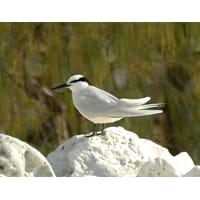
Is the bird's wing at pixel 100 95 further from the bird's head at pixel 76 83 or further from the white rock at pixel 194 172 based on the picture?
the white rock at pixel 194 172

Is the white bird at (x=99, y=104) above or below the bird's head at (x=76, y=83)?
below

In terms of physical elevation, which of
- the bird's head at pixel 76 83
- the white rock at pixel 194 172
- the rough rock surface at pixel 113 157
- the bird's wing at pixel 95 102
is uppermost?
the bird's head at pixel 76 83

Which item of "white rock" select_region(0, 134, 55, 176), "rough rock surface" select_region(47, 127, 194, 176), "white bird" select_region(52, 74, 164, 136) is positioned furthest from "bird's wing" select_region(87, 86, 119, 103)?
"white rock" select_region(0, 134, 55, 176)

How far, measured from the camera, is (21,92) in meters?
3.96

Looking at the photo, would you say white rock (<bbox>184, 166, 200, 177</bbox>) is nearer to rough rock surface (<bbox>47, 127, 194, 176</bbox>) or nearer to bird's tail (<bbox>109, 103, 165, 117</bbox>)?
rough rock surface (<bbox>47, 127, 194, 176</bbox>)

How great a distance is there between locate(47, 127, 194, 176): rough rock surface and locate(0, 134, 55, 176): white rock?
0.14 metres

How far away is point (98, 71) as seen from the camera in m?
3.95

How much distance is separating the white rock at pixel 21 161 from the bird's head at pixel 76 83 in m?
0.31

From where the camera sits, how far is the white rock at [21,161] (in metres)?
3.67

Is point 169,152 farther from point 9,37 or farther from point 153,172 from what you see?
point 9,37

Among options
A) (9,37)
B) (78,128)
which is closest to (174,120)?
(78,128)

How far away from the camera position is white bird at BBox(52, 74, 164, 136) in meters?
3.87

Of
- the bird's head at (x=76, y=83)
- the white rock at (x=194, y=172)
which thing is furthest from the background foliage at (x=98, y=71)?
the white rock at (x=194, y=172)
